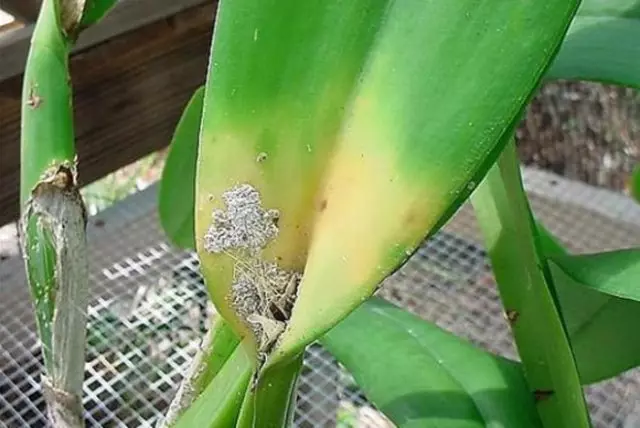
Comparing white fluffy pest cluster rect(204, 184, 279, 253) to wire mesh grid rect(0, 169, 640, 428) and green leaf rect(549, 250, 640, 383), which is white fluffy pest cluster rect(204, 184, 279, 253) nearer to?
green leaf rect(549, 250, 640, 383)

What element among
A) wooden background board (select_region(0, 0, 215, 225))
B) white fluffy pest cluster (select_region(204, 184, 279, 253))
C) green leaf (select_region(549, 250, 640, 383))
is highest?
wooden background board (select_region(0, 0, 215, 225))

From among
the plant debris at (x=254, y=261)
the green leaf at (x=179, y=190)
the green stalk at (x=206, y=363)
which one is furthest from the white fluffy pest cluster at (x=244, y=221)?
Answer: the green leaf at (x=179, y=190)

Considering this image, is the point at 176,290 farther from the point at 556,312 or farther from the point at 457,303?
the point at 556,312

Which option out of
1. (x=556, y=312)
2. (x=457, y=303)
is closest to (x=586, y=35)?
(x=556, y=312)

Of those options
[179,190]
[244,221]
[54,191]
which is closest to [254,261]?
[244,221]

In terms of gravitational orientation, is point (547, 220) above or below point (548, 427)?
above

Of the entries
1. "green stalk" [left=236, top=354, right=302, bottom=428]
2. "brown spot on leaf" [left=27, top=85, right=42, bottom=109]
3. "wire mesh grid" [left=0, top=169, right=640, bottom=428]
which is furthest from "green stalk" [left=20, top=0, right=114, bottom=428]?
"wire mesh grid" [left=0, top=169, right=640, bottom=428]
